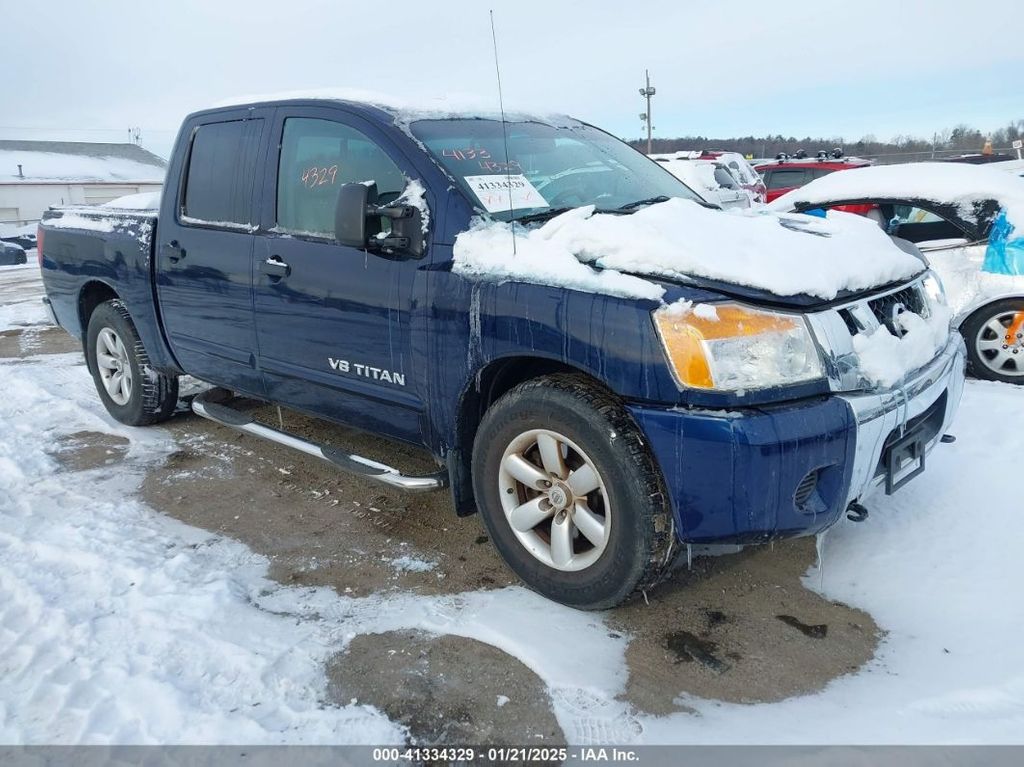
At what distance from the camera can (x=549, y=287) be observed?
261cm

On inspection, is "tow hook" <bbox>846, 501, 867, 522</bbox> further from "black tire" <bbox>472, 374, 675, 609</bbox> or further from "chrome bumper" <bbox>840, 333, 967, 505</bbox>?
"black tire" <bbox>472, 374, 675, 609</bbox>

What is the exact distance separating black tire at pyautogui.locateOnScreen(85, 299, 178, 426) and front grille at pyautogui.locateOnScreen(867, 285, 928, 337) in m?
4.01

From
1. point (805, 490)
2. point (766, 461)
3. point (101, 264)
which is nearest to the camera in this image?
point (766, 461)

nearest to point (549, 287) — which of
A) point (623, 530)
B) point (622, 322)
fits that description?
point (622, 322)

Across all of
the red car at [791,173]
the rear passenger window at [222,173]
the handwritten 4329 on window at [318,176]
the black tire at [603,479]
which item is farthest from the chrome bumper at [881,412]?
the red car at [791,173]

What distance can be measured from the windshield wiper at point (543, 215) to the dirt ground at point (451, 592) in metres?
1.38

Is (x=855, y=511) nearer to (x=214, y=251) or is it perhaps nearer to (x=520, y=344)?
(x=520, y=344)

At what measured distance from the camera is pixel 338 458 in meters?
3.54

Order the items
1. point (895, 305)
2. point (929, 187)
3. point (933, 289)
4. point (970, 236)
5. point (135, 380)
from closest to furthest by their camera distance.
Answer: point (895, 305), point (933, 289), point (135, 380), point (970, 236), point (929, 187)

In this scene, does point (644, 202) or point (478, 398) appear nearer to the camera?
point (478, 398)

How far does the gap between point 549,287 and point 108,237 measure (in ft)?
10.9

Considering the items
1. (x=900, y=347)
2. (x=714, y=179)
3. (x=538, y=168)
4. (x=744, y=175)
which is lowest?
(x=900, y=347)

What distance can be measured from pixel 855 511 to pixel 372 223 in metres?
2.05

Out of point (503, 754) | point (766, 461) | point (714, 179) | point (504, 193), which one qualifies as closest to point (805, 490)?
point (766, 461)
